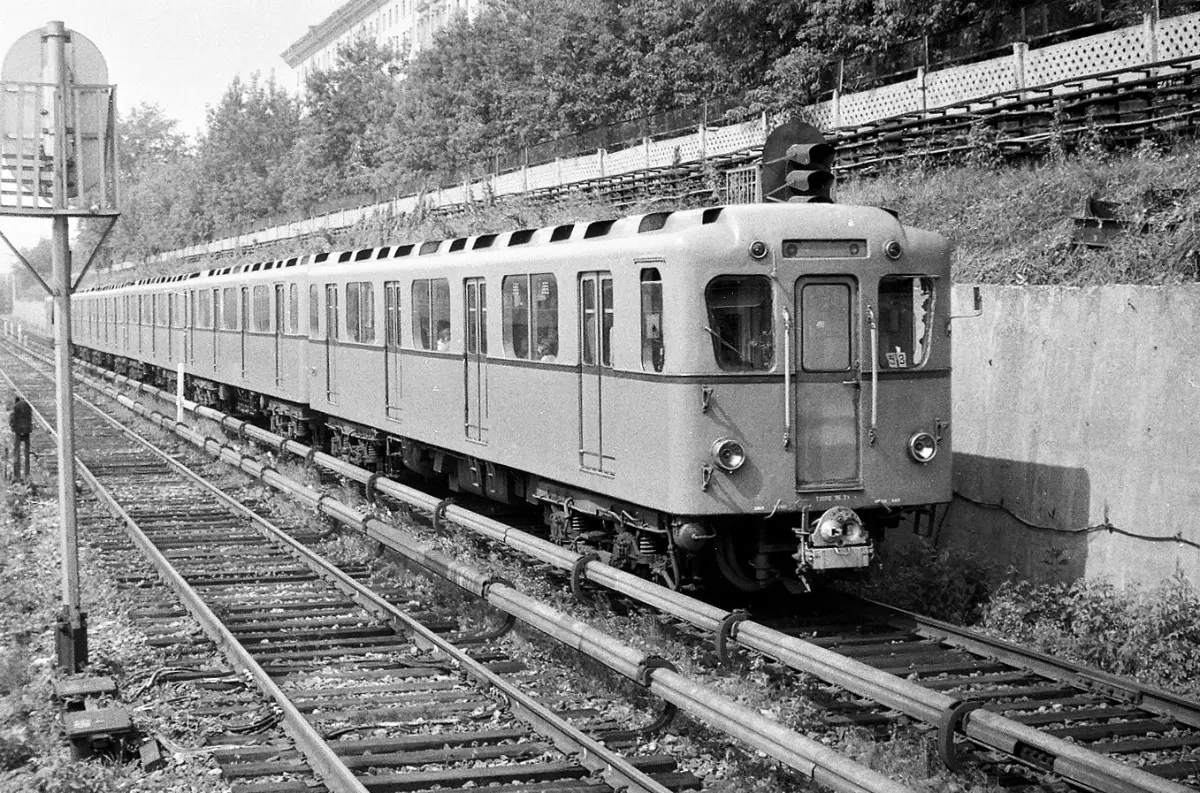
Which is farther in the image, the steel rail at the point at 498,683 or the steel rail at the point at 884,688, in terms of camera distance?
the steel rail at the point at 498,683

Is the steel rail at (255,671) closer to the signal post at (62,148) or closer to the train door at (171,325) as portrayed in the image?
the signal post at (62,148)

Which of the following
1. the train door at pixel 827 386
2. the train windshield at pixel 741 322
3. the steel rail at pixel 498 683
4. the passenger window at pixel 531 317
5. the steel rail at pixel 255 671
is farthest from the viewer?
the passenger window at pixel 531 317

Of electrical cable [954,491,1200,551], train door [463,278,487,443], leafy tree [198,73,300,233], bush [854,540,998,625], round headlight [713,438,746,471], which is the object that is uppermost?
leafy tree [198,73,300,233]

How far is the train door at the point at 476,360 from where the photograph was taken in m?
14.5

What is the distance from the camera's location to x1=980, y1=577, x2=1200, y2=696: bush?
9.55 metres

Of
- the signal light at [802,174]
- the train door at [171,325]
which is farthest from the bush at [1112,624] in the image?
the train door at [171,325]

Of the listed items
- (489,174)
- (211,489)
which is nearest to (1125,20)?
(211,489)

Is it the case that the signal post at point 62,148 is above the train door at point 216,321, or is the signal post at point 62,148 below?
above

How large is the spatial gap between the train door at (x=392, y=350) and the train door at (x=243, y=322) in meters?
9.25

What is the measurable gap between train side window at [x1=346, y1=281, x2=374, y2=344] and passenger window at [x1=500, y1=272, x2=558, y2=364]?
5.40 metres

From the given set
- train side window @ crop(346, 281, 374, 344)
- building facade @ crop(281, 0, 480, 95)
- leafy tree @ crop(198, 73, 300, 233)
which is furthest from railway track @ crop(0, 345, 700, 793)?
leafy tree @ crop(198, 73, 300, 233)

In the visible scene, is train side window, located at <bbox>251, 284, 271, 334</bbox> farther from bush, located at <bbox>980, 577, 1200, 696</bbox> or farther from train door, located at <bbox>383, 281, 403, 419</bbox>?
bush, located at <bbox>980, 577, 1200, 696</bbox>

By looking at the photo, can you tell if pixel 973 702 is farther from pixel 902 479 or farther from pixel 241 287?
pixel 241 287

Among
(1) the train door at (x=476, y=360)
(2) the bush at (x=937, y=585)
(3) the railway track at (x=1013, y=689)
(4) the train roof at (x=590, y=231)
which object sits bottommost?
(3) the railway track at (x=1013, y=689)
